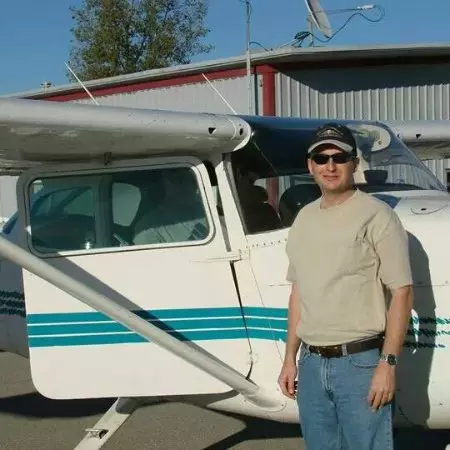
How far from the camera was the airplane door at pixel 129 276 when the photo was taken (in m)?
3.55

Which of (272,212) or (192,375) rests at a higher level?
(272,212)

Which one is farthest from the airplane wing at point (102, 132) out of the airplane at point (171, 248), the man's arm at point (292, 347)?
the man's arm at point (292, 347)

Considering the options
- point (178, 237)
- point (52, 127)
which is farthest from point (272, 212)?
point (52, 127)

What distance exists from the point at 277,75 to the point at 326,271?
8720 mm

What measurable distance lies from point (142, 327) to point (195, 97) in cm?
884

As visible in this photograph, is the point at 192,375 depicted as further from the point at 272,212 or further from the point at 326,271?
the point at 326,271

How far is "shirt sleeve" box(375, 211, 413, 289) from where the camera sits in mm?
2527

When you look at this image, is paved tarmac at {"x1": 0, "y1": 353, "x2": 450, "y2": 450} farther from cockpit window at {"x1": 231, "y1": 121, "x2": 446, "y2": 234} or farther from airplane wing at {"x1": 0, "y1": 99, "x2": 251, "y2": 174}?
airplane wing at {"x1": 0, "y1": 99, "x2": 251, "y2": 174}

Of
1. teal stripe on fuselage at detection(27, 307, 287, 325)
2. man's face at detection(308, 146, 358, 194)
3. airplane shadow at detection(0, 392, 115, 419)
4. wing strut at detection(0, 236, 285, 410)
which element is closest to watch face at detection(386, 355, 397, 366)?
man's face at detection(308, 146, 358, 194)

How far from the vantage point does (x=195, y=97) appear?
39.0 ft

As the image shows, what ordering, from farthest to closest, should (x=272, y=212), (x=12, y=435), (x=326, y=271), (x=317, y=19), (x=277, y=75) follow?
(x=277, y=75) < (x=317, y=19) < (x=12, y=435) < (x=272, y=212) < (x=326, y=271)

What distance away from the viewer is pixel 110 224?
3.72 metres

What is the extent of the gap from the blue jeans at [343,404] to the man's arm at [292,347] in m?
0.11

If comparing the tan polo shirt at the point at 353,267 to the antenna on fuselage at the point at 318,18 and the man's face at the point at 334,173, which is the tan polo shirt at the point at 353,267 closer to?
the man's face at the point at 334,173
